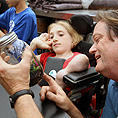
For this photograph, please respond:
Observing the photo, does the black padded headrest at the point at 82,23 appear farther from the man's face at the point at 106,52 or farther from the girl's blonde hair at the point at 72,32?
the man's face at the point at 106,52

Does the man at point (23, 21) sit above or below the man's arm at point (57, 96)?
above

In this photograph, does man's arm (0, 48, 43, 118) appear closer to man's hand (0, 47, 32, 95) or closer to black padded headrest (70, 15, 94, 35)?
man's hand (0, 47, 32, 95)

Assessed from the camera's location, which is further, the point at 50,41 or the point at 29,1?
the point at 29,1

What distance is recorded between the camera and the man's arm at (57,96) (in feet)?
2.13

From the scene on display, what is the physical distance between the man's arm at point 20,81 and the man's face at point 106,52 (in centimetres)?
38

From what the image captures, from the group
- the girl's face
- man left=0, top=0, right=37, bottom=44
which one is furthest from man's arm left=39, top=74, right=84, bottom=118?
man left=0, top=0, right=37, bottom=44

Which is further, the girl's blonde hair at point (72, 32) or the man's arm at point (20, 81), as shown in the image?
the girl's blonde hair at point (72, 32)

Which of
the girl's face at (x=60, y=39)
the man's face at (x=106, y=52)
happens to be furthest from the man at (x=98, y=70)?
the girl's face at (x=60, y=39)

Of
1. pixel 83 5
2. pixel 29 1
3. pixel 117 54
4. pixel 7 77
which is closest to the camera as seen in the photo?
pixel 7 77

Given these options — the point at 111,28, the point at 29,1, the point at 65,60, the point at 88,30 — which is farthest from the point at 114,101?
the point at 29,1

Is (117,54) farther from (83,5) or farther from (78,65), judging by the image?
(83,5)

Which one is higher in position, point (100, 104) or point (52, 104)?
point (52, 104)

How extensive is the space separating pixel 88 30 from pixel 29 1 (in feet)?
6.35

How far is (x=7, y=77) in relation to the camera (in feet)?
1.47
